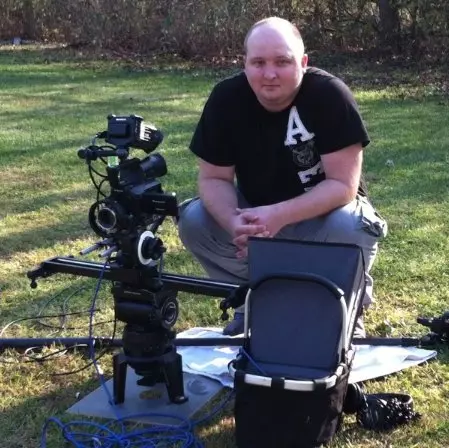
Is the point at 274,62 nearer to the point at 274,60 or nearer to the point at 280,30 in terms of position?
the point at 274,60

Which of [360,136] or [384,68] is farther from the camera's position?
[384,68]

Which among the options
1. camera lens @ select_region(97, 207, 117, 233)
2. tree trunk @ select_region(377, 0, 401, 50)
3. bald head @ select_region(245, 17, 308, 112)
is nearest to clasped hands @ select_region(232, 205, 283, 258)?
bald head @ select_region(245, 17, 308, 112)

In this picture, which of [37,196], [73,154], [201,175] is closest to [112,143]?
[201,175]

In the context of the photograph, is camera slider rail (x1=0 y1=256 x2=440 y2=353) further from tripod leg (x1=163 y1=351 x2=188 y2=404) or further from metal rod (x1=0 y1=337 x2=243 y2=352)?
tripod leg (x1=163 y1=351 x2=188 y2=404)

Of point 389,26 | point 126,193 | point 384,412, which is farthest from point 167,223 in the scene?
point 389,26

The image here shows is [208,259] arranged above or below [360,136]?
below

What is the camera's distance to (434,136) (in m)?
7.69

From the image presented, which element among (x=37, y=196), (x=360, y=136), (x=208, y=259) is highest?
(x=360, y=136)

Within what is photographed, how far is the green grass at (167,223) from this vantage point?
3.02m

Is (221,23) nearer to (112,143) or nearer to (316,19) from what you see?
(316,19)

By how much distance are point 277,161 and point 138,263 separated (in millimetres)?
904

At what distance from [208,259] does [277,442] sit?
1.24 m

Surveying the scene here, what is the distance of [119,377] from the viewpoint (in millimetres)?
2924

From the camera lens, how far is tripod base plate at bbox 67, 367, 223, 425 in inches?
114
